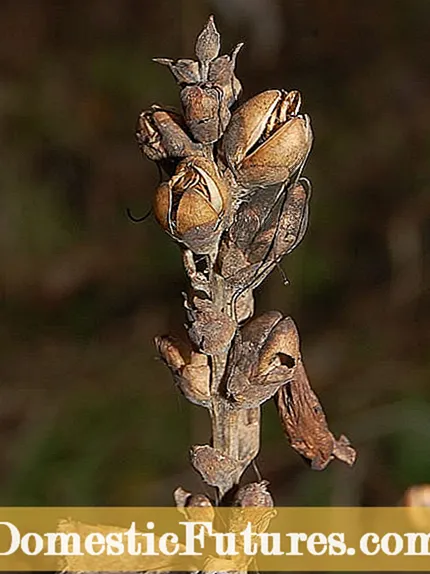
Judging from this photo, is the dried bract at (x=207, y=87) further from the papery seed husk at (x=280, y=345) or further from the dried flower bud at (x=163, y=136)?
the papery seed husk at (x=280, y=345)

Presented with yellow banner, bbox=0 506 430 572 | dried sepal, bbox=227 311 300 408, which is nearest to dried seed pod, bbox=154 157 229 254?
dried sepal, bbox=227 311 300 408

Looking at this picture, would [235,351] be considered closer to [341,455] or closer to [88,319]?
[341,455]

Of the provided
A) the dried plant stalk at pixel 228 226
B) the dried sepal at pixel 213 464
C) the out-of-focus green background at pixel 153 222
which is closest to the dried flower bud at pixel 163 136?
the dried plant stalk at pixel 228 226

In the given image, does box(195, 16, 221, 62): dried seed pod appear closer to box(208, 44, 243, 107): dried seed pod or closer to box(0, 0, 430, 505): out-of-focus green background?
box(208, 44, 243, 107): dried seed pod

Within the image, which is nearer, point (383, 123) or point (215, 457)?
point (215, 457)

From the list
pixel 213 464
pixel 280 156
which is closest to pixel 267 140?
pixel 280 156

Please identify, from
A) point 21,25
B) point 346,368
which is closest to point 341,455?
point 346,368
